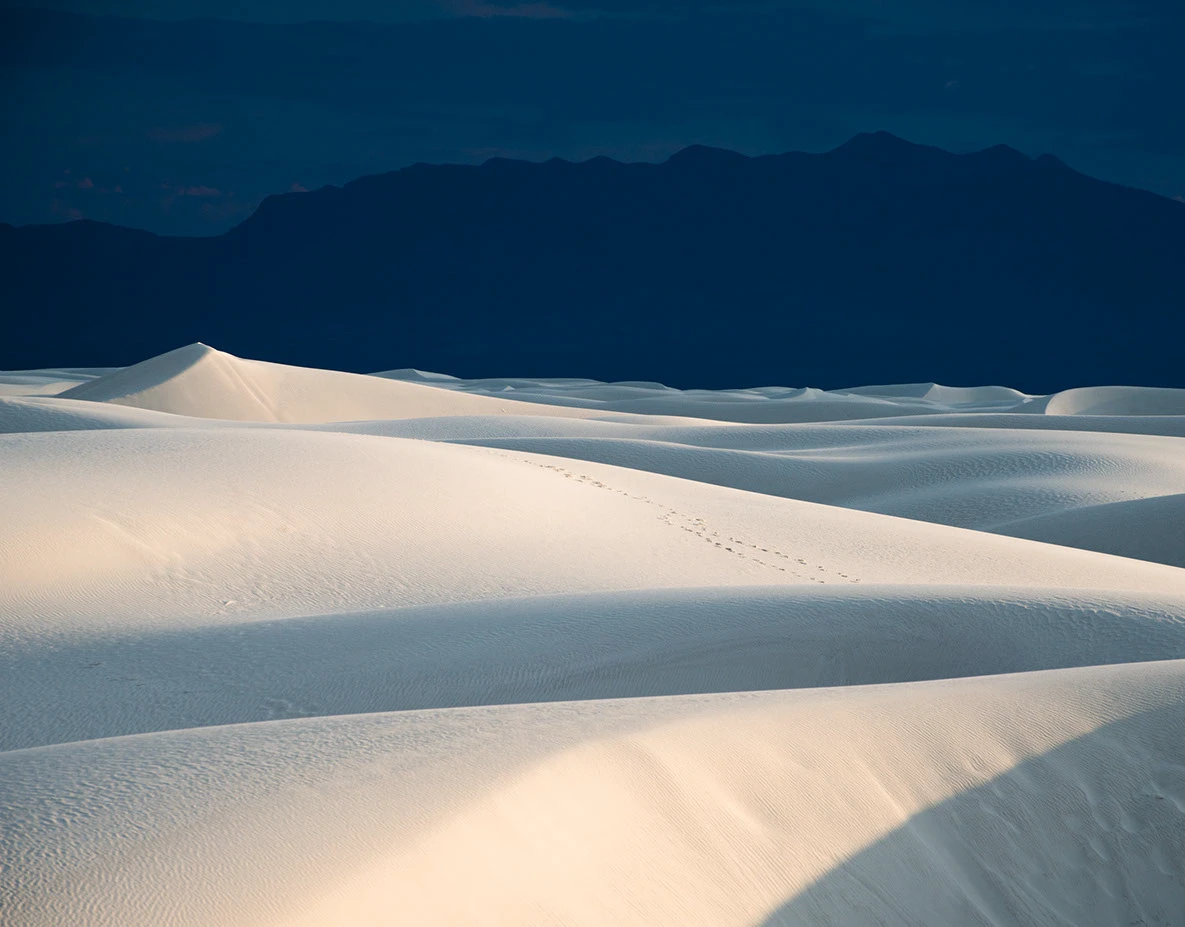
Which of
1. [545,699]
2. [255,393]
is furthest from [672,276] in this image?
[545,699]

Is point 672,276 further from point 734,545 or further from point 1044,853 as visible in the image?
point 1044,853

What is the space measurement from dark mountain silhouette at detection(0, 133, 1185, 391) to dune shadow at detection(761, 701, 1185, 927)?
6732 centimetres

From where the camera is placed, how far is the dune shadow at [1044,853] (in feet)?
8.02

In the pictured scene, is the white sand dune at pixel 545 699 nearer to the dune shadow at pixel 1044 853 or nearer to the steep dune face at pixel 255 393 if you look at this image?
the dune shadow at pixel 1044 853

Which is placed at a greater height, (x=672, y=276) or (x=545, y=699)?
(x=672, y=276)

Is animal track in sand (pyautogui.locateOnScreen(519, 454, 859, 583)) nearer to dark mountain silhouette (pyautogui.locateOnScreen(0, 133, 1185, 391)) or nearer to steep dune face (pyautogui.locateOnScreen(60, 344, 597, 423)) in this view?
steep dune face (pyautogui.locateOnScreen(60, 344, 597, 423))

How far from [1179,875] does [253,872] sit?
203cm

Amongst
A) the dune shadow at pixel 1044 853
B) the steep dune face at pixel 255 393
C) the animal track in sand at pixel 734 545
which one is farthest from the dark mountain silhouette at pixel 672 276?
the dune shadow at pixel 1044 853

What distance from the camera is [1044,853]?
8.81 ft

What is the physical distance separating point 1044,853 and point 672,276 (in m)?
77.2

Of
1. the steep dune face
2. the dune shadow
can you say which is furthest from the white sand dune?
the steep dune face

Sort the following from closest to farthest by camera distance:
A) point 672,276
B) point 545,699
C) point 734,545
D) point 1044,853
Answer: point 1044,853, point 545,699, point 734,545, point 672,276

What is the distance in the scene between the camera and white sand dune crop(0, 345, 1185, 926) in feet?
6.53

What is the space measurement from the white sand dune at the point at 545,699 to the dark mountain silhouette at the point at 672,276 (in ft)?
208
